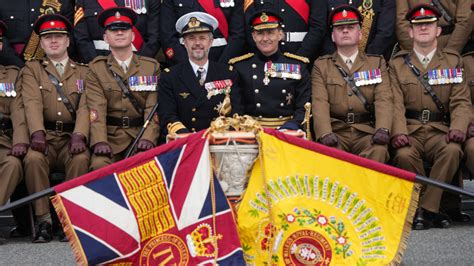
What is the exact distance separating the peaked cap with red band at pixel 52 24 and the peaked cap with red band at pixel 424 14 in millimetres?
2796

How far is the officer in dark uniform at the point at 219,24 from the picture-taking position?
811cm

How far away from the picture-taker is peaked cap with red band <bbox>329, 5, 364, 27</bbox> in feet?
25.5

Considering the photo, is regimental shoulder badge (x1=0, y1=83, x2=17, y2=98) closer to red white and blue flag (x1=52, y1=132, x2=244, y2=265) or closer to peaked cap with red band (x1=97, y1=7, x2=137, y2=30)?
peaked cap with red band (x1=97, y1=7, x2=137, y2=30)

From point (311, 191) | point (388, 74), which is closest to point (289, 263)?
point (311, 191)

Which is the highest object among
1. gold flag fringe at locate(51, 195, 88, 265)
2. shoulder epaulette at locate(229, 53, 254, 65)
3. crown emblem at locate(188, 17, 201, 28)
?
crown emblem at locate(188, 17, 201, 28)

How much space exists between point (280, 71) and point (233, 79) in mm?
430

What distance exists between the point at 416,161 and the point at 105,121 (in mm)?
2456

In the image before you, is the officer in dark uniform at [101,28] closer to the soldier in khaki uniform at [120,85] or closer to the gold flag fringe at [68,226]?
the soldier in khaki uniform at [120,85]

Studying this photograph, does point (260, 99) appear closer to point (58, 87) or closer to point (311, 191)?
point (58, 87)

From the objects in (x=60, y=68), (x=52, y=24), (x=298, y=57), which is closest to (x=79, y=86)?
(x=60, y=68)

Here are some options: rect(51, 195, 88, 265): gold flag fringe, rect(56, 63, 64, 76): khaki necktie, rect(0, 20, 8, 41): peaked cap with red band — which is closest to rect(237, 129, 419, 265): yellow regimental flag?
rect(51, 195, 88, 265): gold flag fringe

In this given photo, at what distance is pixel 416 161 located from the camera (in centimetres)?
755

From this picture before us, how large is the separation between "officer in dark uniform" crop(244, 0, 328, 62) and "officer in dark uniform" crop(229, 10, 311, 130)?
0.57m

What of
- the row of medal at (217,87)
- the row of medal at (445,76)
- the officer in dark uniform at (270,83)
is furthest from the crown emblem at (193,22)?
the row of medal at (445,76)
